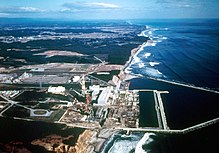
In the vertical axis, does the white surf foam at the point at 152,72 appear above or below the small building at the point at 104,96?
above

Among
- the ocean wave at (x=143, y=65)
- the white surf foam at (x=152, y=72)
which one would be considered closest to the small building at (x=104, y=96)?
the white surf foam at (x=152, y=72)

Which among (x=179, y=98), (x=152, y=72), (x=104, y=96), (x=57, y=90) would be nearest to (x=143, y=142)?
(x=104, y=96)

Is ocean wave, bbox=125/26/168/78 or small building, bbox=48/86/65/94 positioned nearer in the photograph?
small building, bbox=48/86/65/94

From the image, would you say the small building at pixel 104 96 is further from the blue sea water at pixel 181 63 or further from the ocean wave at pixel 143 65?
the ocean wave at pixel 143 65

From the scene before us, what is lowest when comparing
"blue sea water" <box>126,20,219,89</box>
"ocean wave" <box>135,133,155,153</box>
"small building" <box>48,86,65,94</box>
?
"ocean wave" <box>135,133,155,153</box>

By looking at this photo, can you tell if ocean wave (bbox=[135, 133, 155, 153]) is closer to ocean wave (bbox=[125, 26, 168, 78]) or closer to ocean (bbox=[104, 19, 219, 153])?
ocean (bbox=[104, 19, 219, 153])

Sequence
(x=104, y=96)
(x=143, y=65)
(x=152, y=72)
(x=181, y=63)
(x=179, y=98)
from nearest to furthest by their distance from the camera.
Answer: (x=104, y=96) → (x=179, y=98) → (x=152, y=72) → (x=181, y=63) → (x=143, y=65)

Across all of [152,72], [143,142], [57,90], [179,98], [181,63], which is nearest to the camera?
[143,142]

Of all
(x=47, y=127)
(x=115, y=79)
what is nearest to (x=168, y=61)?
(x=115, y=79)

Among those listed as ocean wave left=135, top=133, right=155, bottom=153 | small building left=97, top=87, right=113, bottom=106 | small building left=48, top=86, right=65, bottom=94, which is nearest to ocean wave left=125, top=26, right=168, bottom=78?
small building left=97, top=87, right=113, bottom=106

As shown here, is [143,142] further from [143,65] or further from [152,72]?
[143,65]

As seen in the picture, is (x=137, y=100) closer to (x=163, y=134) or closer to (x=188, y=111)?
(x=188, y=111)
